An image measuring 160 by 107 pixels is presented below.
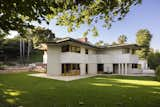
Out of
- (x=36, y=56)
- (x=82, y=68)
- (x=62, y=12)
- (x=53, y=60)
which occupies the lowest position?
(x=82, y=68)

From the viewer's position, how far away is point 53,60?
2888 cm

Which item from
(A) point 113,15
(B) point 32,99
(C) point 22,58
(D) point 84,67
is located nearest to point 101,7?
(A) point 113,15

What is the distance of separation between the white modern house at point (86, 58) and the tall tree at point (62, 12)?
13.5 m

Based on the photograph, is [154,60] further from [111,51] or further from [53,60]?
[53,60]

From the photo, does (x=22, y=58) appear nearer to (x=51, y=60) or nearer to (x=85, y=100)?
(x=51, y=60)

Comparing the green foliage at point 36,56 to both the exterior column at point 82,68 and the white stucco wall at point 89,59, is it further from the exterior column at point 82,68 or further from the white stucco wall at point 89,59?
the exterior column at point 82,68

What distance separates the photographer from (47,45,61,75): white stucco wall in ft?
94.3

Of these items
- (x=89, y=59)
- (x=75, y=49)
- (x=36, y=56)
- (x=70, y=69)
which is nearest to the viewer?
(x=70, y=69)

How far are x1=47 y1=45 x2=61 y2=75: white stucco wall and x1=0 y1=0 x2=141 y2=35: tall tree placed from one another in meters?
15.2

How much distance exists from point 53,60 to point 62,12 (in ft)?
55.9

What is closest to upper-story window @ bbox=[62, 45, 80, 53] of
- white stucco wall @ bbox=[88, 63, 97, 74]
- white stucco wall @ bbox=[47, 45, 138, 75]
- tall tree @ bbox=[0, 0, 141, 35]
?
white stucco wall @ bbox=[47, 45, 138, 75]

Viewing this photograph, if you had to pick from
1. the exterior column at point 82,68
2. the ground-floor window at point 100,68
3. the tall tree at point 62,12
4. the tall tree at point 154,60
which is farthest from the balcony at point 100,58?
the tall tree at point 62,12

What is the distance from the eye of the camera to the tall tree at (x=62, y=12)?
8.26 metres

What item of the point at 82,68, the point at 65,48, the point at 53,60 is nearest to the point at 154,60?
the point at 82,68
